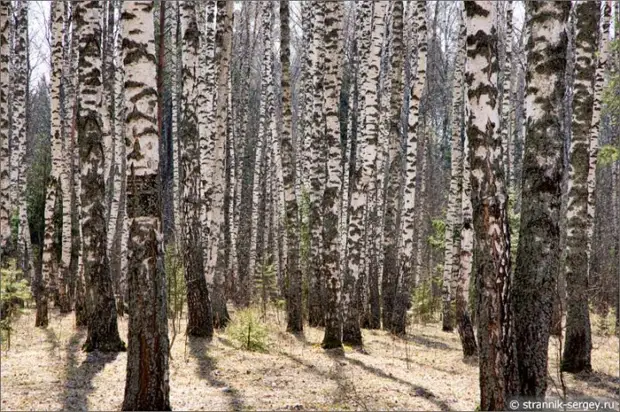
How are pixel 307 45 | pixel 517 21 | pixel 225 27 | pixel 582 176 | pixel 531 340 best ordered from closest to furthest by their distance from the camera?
pixel 531 340, pixel 582 176, pixel 225 27, pixel 307 45, pixel 517 21

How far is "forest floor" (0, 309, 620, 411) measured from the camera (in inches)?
264

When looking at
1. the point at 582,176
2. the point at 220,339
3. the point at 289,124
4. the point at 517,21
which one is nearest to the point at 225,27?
the point at 289,124

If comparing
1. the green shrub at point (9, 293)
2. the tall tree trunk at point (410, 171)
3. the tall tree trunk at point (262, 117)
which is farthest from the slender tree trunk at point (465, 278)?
the tall tree trunk at point (262, 117)

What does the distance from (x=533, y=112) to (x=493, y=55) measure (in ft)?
2.82

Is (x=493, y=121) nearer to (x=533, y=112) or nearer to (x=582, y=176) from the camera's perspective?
Result: (x=533, y=112)

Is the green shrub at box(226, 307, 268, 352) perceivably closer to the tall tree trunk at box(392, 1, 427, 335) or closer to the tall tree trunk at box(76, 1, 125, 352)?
the tall tree trunk at box(76, 1, 125, 352)

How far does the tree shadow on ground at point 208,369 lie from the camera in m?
6.81

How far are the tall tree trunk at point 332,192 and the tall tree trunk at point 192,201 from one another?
2.24 meters

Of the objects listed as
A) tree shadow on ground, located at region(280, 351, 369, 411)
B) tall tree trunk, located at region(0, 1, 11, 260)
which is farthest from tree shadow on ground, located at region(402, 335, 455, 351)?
tall tree trunk, located at region(0, 1, 11, 260)

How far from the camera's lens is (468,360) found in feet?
35.3

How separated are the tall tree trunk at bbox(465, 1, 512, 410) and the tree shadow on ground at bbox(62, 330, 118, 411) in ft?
13.7

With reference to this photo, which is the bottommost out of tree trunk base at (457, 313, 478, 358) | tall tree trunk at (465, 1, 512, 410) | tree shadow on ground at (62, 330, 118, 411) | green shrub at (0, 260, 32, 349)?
tree trunk base at (457, 313, 478, 358)

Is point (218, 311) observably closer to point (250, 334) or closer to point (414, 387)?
point (250, 334)

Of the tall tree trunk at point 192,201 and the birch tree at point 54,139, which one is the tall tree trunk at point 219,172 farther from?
the birch tree at point 54,139
